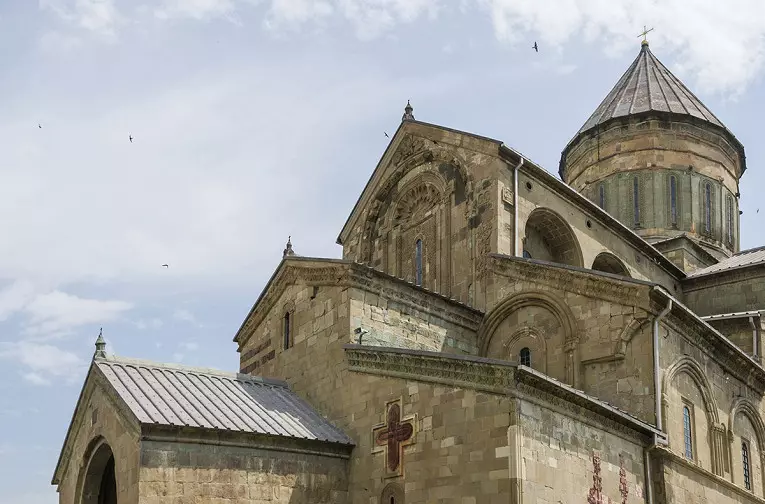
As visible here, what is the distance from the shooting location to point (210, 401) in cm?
1809

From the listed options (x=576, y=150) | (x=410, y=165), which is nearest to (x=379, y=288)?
(x=410, y=165)

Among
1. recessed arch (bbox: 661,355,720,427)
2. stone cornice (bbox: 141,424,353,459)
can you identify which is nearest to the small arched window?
recessed arch (bbox: 661,355,720,427)

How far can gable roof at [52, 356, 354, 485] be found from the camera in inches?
668

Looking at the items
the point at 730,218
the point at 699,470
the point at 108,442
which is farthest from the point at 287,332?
the point at 730,218

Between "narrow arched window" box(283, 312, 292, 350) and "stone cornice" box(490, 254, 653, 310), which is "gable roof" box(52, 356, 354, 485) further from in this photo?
"stone cornice" box(490, 254, 653, 310)

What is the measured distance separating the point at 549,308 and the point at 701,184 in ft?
46.5

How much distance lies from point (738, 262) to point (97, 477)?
1878cm

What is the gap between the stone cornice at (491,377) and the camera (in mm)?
15977

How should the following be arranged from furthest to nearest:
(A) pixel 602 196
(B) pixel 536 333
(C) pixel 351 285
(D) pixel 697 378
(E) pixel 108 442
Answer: (A) pixel 602 196 → (B) pixel 536 333 → (D) pixel 697 378 → (C) pixel 351 285 → (E) pixel 108 442

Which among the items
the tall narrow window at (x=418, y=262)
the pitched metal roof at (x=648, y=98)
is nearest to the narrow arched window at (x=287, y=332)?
the tall narrow window at (x=418, y=262)

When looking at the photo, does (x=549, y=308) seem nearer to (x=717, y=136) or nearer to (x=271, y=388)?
(x=271, y=388)

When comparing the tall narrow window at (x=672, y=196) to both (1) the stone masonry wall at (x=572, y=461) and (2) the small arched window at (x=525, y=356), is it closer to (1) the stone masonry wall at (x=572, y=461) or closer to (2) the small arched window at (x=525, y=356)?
(2) the small arched window at (x=525, y=356)

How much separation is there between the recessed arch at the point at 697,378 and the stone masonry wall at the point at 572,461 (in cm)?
229

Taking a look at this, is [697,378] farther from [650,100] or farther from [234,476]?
[650,100]
